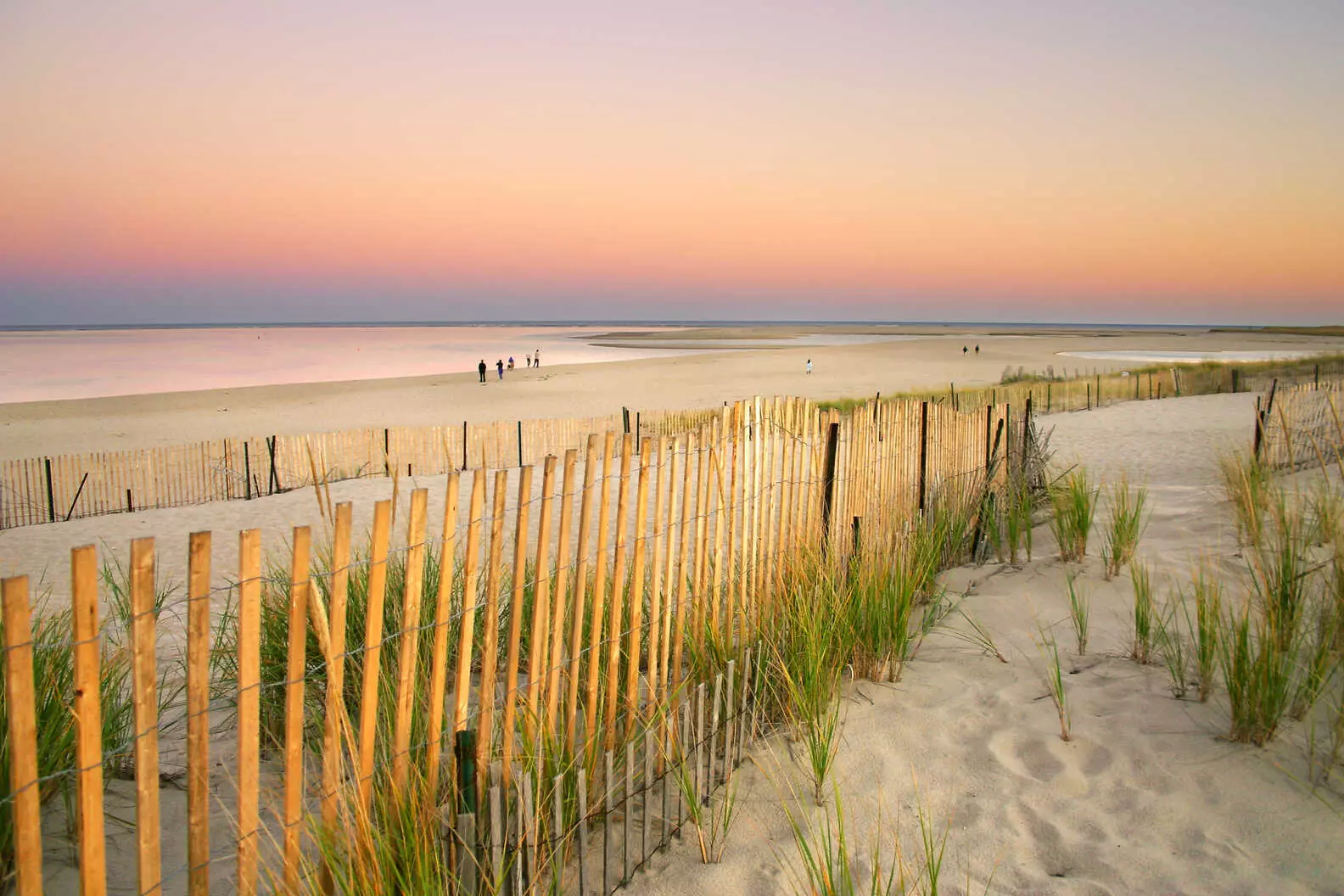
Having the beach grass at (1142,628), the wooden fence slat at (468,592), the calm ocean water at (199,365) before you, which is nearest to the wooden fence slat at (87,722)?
the wooden fence slat at (468,592)

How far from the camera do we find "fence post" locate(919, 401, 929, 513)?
5.60 metres

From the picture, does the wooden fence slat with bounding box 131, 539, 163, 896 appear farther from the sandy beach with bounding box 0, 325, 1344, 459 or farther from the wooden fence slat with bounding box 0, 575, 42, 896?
the sandy beach with bounding box 0, 325, 1344, 459

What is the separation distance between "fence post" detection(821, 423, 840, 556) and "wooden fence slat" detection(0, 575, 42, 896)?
3512mm

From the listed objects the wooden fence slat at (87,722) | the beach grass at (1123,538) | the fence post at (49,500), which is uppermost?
the wooden fence slat at (87,722)

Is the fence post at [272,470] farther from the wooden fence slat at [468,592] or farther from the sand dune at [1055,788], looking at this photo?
the wooden fence slat at [468,592]

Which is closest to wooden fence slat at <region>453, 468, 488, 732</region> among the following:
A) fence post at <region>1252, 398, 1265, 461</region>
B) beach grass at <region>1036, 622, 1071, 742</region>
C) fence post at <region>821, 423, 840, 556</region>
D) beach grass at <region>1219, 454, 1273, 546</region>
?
beach grass at <region>1036, 622, 1071, 742</region>

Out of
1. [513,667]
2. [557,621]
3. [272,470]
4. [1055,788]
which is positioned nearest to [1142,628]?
[1055,788]

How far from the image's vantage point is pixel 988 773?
303 cm

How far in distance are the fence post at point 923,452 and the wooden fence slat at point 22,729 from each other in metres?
5.01

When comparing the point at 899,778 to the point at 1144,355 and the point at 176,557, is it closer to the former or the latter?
the point at 176,557

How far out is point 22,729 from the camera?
56.4 inches

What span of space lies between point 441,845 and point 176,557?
6.27 meters

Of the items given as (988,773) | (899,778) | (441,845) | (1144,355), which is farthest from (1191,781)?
(1144,355)

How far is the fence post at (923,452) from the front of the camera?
221 inches
